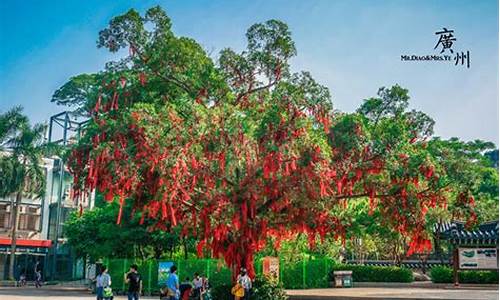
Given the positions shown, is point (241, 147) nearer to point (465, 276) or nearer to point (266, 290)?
point (266, 290)

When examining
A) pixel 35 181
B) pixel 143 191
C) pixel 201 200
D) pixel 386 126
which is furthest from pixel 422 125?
pixel 35 181

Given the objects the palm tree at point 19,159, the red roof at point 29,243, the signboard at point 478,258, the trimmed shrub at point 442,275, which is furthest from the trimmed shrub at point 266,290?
the red roof at point 29,243

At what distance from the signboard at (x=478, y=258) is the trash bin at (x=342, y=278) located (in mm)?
5871

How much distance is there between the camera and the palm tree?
39531 millimetres

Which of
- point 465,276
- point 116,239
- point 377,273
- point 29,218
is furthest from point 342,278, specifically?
point 29,218

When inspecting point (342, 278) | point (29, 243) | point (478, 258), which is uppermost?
point (29, 243)

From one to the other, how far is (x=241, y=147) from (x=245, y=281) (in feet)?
14.2

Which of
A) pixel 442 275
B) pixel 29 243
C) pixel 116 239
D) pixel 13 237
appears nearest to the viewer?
pixel 442 275

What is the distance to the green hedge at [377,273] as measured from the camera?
1284 inches

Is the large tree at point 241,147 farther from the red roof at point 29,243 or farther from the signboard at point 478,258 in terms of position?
the red roof at point 29,243

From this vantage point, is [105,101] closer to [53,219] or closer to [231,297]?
[231,297]

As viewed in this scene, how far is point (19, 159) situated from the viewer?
40781 millimetres

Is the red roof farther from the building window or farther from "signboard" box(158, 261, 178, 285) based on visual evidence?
"signboard" box(158, 261, 178, 285)

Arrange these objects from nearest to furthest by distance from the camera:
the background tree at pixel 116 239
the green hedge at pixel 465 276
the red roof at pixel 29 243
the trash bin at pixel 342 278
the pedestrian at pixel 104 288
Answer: the pedestrian at pixel 104 288, the green hedge at pixel 465 276, the background tree at pixel 116 239, the trash bin at pixel 342 278, the red roof at pixel 29 243
